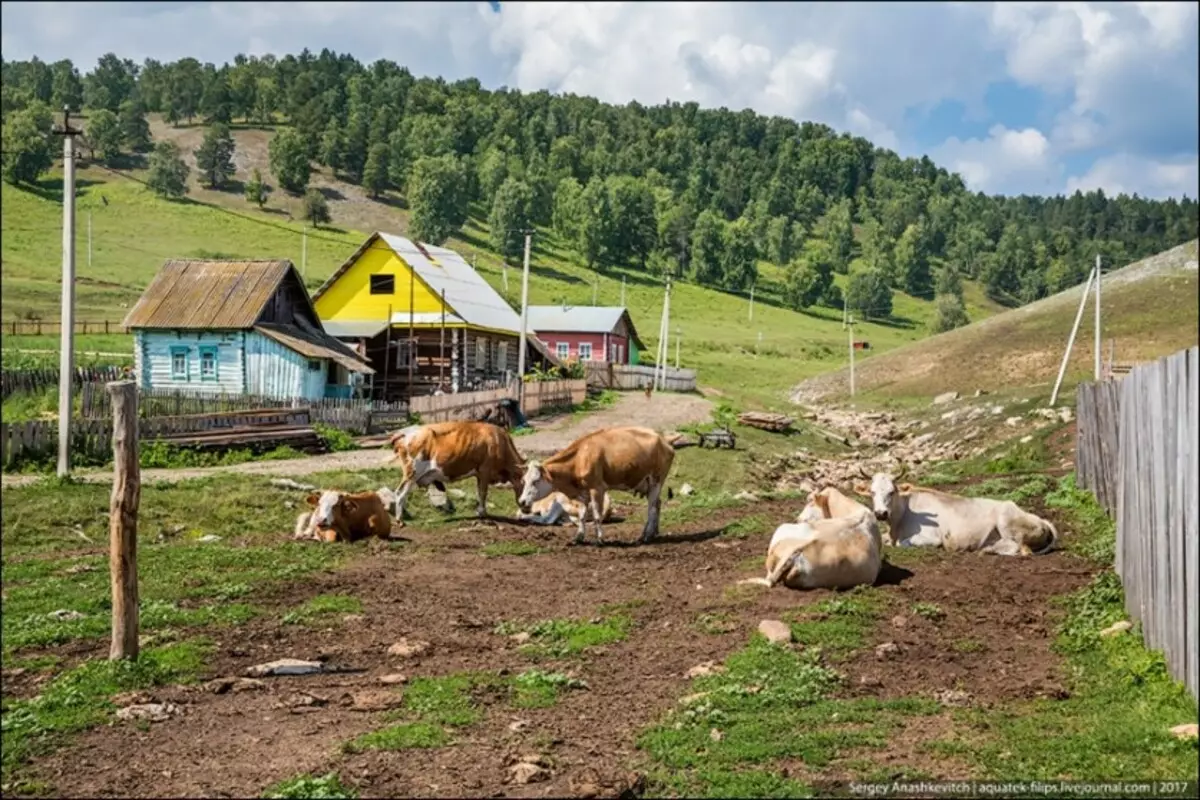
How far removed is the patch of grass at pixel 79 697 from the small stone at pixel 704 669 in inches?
178

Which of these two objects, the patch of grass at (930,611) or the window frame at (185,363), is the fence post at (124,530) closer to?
the patch of grass at (930,611)

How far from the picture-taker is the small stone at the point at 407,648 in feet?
37.8

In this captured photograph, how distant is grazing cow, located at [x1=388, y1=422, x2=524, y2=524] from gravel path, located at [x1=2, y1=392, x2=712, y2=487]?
17.5ft

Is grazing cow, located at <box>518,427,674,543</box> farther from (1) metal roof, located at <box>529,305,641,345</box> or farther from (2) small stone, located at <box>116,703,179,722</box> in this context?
(1) metal roof, located at <box>529,305,641,345</box>

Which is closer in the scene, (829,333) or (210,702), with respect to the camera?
(210,702)

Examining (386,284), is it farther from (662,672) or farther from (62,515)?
(662,672)

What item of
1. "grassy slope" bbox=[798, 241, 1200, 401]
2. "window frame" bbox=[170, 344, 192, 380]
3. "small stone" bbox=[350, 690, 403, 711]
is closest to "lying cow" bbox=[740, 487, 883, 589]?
"small stone" bbox=[350, 690, 403, 711]

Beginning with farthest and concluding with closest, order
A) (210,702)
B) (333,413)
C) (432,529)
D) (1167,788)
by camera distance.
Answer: (333,413) < (432,529) < (210,702) < (1167,788)

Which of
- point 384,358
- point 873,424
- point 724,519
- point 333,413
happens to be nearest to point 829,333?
point 873,424

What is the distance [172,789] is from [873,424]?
4753 centimetres

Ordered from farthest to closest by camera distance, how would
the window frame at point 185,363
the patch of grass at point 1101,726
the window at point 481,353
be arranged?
1. the window at point 481,353
2. the window frame at point 185,363
3. the patch of grass at point 1101,726

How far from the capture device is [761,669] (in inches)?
399

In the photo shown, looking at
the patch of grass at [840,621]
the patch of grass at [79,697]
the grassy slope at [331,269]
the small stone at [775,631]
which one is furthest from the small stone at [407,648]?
the grassy slope at [331,269]

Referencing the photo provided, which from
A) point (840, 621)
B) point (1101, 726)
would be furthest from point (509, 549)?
point (1101, 726)
